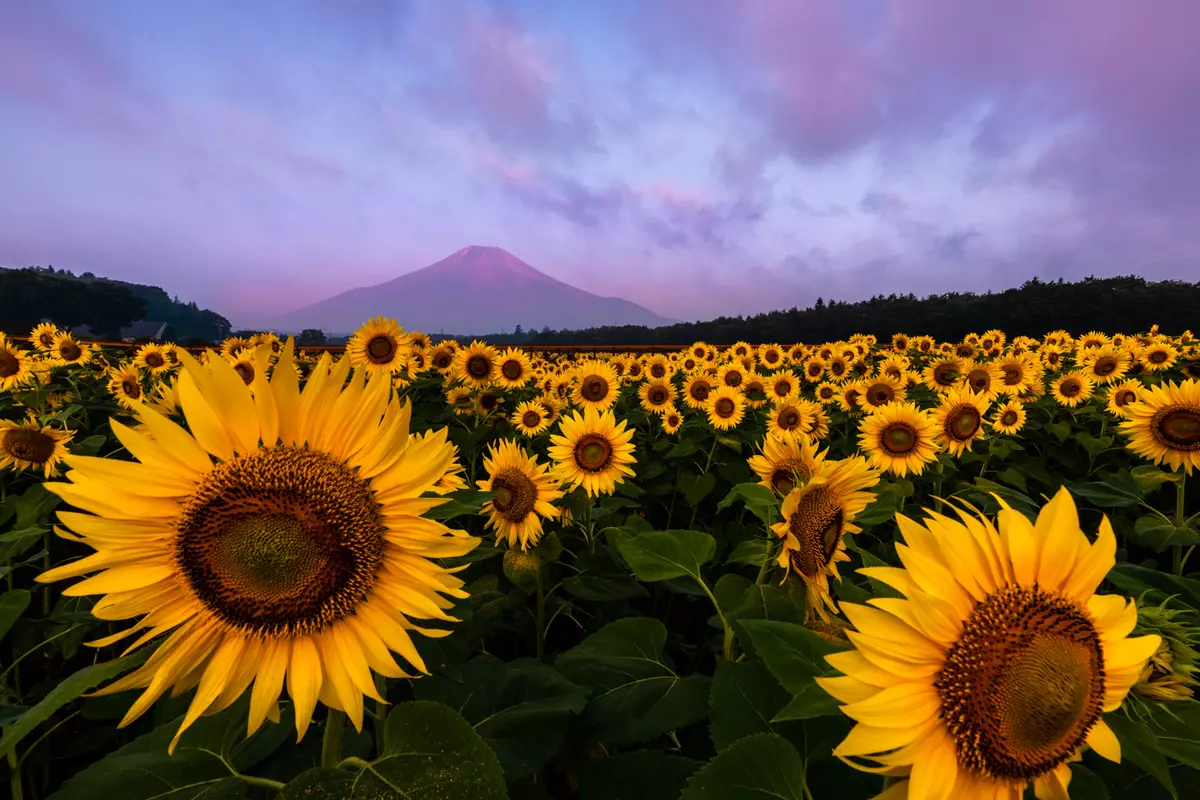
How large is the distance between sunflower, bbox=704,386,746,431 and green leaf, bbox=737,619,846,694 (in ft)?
21.8

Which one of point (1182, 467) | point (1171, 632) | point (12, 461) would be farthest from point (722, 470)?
point (12, 461)

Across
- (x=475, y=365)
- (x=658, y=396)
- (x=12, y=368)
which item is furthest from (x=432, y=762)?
(x=12, y=368)

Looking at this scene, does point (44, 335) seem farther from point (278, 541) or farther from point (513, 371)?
point (278, 541)

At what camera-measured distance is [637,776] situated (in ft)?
4.98

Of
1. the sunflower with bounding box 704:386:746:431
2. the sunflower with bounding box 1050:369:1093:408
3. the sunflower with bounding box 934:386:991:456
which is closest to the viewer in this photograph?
the sunflower with bounding box 934:386:991:456

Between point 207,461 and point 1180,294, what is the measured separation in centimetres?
3732

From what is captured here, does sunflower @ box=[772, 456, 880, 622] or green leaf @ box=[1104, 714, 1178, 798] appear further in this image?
sunflower @ box=[772, 456, 880, 622]

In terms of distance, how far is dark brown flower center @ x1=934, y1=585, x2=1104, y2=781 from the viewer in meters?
1.10

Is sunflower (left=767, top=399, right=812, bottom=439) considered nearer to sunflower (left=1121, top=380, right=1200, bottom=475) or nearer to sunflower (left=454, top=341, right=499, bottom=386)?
sunflower (left=1121, top=380, right=1200, bottom=475)

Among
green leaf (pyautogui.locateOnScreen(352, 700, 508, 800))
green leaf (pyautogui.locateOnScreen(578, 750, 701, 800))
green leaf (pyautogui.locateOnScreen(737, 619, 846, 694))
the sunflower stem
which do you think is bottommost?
green leaf (pyautogui.locateOnScreen(578, 750, 701, 800))

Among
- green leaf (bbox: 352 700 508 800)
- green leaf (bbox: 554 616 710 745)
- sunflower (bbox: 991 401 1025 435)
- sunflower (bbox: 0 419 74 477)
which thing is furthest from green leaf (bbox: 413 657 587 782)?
sunflower (bbox: 991 401 1025 435)

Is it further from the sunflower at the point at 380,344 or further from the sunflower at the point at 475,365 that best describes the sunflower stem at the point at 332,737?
the sunflower at the point at 475,365

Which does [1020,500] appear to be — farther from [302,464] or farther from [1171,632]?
[302,464]

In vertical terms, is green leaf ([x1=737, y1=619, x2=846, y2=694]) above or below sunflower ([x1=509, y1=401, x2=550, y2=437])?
above
